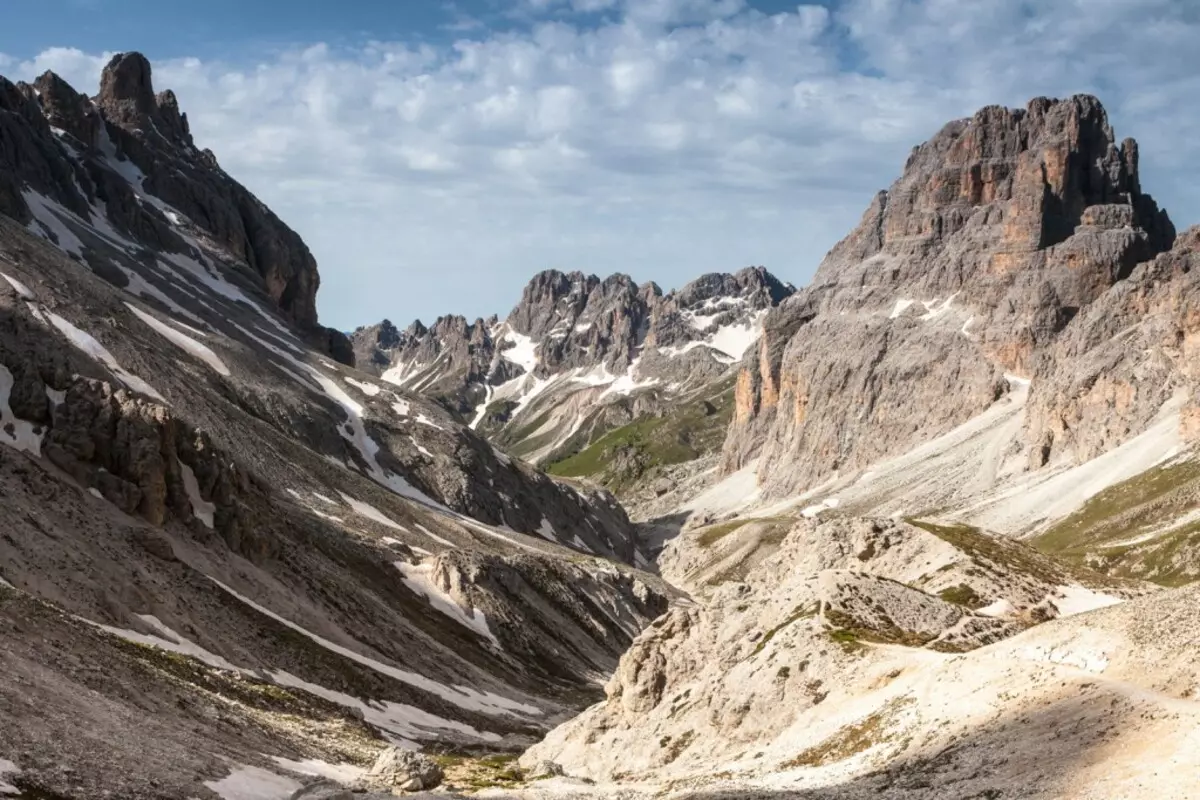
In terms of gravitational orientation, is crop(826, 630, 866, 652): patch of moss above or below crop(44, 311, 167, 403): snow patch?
below

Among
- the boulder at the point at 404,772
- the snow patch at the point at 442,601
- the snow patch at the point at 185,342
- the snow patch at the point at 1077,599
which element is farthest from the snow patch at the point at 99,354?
the snow patch at the point at 1077,599

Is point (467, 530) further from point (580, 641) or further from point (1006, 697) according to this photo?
point (1006, 697)

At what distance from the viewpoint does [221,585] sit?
86.0 meters

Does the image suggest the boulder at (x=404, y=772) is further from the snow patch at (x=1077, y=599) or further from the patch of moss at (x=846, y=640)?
the snow patch at (x=1077, y=599)

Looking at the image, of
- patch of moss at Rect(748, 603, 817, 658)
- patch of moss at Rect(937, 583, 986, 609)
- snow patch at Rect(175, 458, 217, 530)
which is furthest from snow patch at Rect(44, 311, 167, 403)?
patch of moss at Rect(937, 583, 986, 609)

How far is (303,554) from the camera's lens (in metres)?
104

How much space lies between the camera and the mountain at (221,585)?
4700cm

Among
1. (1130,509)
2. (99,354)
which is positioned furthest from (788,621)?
(1130,509)

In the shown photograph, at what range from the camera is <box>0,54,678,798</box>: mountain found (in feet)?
154

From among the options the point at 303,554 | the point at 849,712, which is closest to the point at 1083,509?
the point at 303,554

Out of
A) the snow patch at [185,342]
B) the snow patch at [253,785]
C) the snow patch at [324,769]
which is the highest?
the snow patch at [185,342]

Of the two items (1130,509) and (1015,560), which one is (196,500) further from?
(1130,509)

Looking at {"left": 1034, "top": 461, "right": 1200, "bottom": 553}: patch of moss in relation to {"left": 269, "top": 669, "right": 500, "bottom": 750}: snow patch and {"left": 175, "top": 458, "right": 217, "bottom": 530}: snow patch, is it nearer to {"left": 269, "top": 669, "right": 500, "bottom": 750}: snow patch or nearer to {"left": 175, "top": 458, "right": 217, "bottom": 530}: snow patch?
{"left": 269, "top": 669, "right": 500, "bottom": 750}: snow patch

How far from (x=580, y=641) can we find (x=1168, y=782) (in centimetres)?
10542
